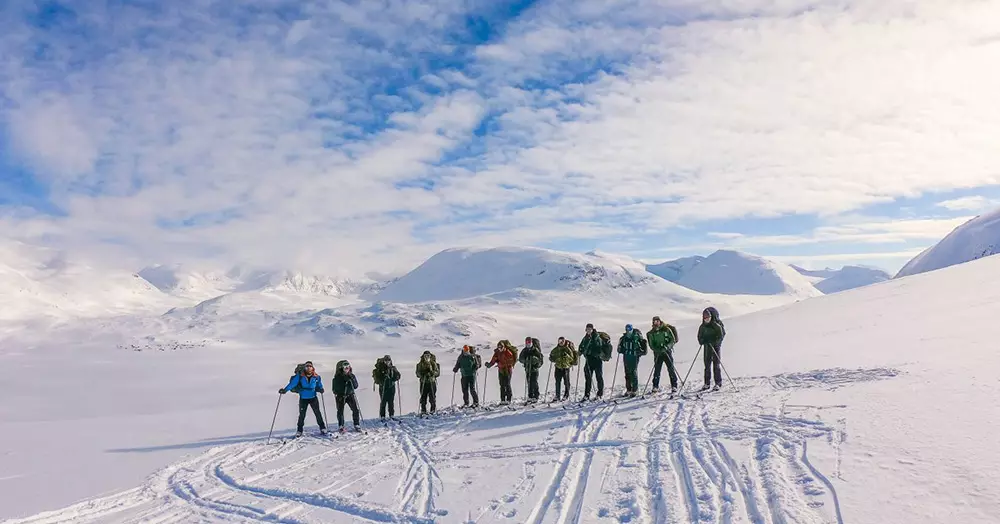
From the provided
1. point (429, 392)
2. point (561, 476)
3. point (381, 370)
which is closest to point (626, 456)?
point (561, 476)

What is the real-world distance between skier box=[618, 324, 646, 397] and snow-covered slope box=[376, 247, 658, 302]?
12052 centimetres

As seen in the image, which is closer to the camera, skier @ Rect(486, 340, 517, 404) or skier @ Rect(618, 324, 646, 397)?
skier @ Rect(618, 324, 646, 397)

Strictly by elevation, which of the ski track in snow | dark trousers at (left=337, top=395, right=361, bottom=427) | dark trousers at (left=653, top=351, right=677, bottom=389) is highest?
dark trousers at (left=653, top=351, right=677, bottom=389)

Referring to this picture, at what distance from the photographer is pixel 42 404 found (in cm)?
2608

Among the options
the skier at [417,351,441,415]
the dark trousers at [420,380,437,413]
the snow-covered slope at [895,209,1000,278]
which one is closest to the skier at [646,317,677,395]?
the skier at [417,351,441,415]

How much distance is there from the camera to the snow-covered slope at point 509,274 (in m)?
141

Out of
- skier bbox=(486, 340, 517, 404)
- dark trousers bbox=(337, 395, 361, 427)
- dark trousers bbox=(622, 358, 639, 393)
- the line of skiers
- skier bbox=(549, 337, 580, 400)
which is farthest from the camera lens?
skier bbox=(486, 340, 517, 404)

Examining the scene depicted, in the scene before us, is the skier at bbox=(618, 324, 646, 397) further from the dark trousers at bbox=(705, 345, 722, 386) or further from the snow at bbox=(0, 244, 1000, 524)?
the dark trousers at bbox=(705, 345, 722, 386)

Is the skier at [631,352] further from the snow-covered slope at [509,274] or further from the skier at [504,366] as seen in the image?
the snow-covered slope at [509,274]

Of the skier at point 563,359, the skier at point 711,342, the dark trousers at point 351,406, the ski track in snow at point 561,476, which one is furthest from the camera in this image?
the skier at point 563,359

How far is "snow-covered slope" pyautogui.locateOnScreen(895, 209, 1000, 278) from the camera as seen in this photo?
438ft

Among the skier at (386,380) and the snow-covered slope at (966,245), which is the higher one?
the snow-covered slope at (966,245)

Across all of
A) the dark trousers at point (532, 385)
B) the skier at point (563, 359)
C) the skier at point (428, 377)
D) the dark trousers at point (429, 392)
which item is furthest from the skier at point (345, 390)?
the skier at point (563, 359)

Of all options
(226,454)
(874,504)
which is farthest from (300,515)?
(874,504)
